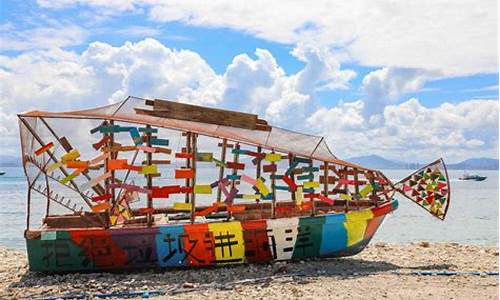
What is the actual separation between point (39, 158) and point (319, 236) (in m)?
6.38

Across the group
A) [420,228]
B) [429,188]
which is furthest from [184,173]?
[420,228]

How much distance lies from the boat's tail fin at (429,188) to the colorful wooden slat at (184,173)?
5.17 meters

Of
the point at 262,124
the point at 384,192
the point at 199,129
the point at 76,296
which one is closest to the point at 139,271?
the point at 76,296

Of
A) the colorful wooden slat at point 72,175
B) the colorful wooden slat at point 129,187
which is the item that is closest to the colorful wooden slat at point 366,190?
the colorful wooden slat at point 129,187

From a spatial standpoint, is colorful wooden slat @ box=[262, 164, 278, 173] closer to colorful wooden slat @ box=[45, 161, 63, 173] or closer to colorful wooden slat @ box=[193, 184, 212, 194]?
colorful wooden slat @ box=[193, 184, 212, 194]

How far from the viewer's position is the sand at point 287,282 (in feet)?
37.7

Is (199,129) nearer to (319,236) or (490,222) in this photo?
(319,236)

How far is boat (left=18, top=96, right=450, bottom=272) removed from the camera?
43.7 feet

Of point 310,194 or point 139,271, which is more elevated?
point 310,194

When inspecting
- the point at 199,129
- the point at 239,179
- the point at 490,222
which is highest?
the point at 199,129

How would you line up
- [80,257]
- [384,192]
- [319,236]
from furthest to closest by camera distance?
[384,192] < [319,236] < [80,257]

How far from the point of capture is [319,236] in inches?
560

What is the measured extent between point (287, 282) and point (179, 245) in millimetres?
2558

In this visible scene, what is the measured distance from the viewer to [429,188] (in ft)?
51.2
